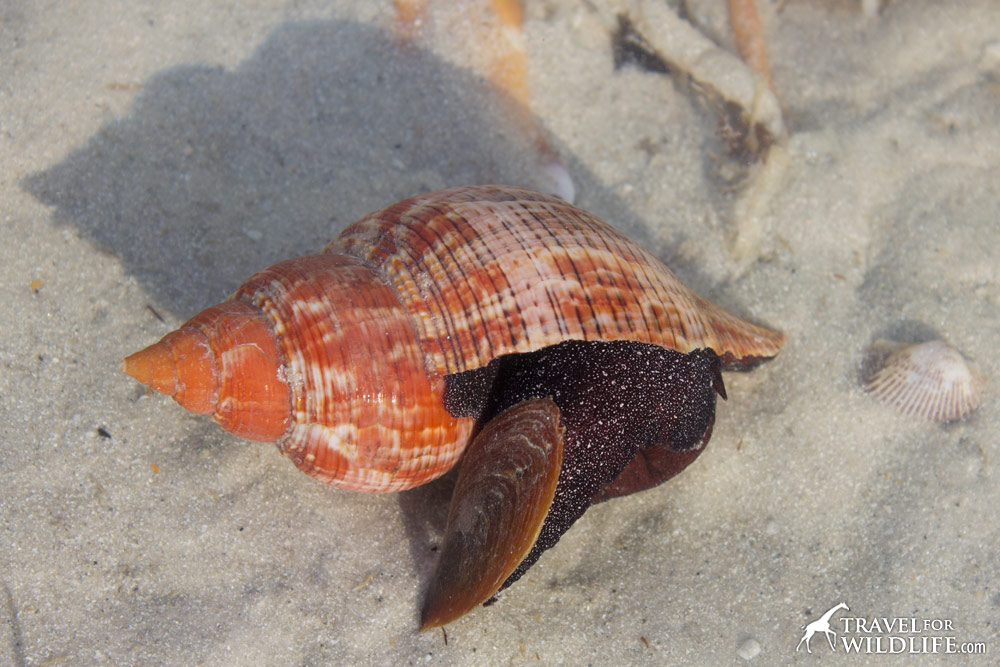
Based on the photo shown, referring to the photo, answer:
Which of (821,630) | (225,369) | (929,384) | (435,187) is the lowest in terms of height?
(821,630)

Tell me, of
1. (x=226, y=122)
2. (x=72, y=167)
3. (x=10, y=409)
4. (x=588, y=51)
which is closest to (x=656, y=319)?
(x=588, y=51)

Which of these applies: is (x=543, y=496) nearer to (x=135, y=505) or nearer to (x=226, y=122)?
(x=135, y=505)

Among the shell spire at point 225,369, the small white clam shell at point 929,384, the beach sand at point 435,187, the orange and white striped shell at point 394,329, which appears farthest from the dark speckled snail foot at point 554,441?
the small white clam shell at point 929,384

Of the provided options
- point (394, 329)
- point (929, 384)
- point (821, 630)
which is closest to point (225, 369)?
point (394, 329)

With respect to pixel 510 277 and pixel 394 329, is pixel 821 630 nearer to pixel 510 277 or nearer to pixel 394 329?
pixel 510 277

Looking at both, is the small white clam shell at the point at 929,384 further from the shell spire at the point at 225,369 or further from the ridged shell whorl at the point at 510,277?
the shell spire at the point at 225,369

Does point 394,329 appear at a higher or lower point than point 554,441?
higher
